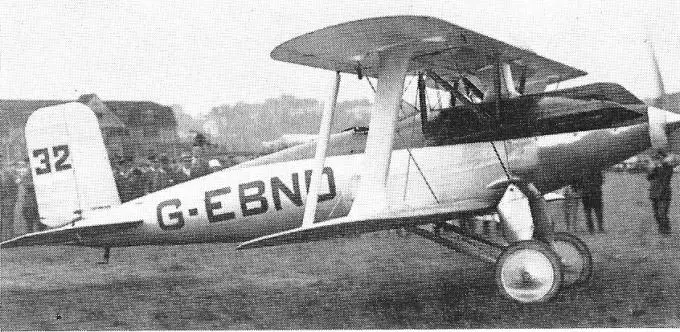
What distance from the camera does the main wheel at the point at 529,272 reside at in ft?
13.1

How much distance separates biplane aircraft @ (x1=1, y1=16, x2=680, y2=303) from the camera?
13.5 ft

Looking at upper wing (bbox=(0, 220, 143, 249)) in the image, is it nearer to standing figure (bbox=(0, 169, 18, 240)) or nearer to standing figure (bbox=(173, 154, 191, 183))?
standing figure (bbox=(0, 169, 18, 240))

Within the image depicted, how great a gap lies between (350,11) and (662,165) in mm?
4185

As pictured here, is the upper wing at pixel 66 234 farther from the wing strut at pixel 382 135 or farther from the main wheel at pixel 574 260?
the main wheel at pixel 574 260

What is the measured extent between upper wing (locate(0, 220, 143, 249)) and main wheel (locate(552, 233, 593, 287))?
132 inches

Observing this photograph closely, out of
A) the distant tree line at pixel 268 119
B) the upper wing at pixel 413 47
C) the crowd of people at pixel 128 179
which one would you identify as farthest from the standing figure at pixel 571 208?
the crowd of people at pixel 128 179

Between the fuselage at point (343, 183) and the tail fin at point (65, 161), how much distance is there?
0.33 m

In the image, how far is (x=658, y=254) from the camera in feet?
19.4

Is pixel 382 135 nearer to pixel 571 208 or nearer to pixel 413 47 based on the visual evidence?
pixel 413 47

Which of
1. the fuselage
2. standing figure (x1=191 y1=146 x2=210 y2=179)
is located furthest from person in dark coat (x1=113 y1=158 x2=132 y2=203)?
the fuselage

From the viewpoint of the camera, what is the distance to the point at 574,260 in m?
4.87

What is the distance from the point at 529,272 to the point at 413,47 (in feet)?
5.30

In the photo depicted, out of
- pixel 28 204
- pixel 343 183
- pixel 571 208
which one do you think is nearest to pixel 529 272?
pixel 343 183

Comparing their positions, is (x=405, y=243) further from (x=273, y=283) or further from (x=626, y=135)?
(x=626, y=135)
